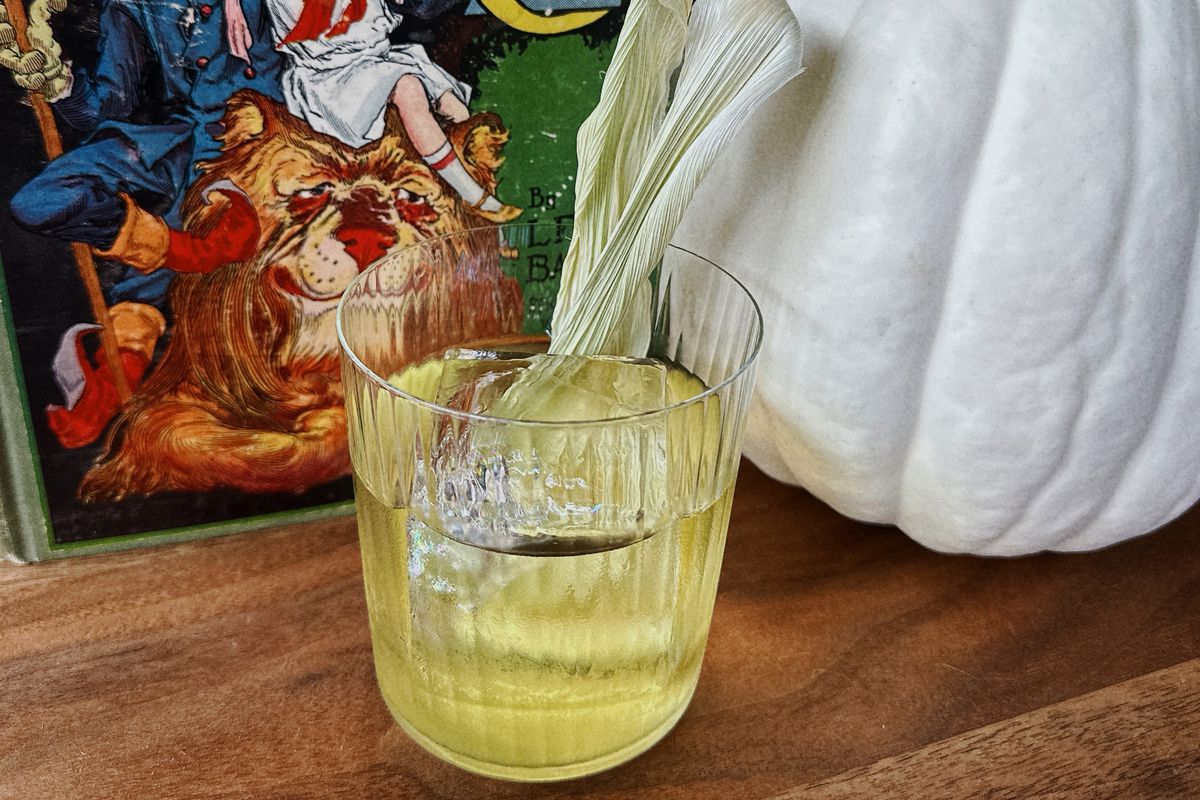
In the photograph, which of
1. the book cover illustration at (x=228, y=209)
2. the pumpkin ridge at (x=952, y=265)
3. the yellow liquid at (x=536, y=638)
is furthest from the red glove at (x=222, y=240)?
the pumpkin ridge at (x=952, y=265)

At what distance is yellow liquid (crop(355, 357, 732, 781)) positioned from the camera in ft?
1.02

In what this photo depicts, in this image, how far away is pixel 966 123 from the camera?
0.34m

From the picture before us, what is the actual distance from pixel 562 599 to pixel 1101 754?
184mm

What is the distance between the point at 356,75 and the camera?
0.38m

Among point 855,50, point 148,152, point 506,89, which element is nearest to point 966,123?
point 855,50

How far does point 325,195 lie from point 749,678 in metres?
0.22

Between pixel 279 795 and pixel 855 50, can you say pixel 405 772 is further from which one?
pixel 855 50

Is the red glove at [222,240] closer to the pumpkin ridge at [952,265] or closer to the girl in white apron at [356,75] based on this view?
the girl in white apron at [356,75]

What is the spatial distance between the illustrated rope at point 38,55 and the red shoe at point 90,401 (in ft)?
0.29

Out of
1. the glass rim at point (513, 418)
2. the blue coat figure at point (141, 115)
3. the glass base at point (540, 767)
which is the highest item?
the blue coat figure at point (141, 115)

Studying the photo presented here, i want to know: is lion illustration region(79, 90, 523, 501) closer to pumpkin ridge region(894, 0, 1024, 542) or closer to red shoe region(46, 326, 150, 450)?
red shoe region(46, 326, 150, 450)

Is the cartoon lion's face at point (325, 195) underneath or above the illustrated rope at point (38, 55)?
underneath

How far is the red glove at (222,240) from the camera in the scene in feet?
1.27

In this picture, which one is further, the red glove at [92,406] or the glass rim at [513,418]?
the red glove at [92,406]
